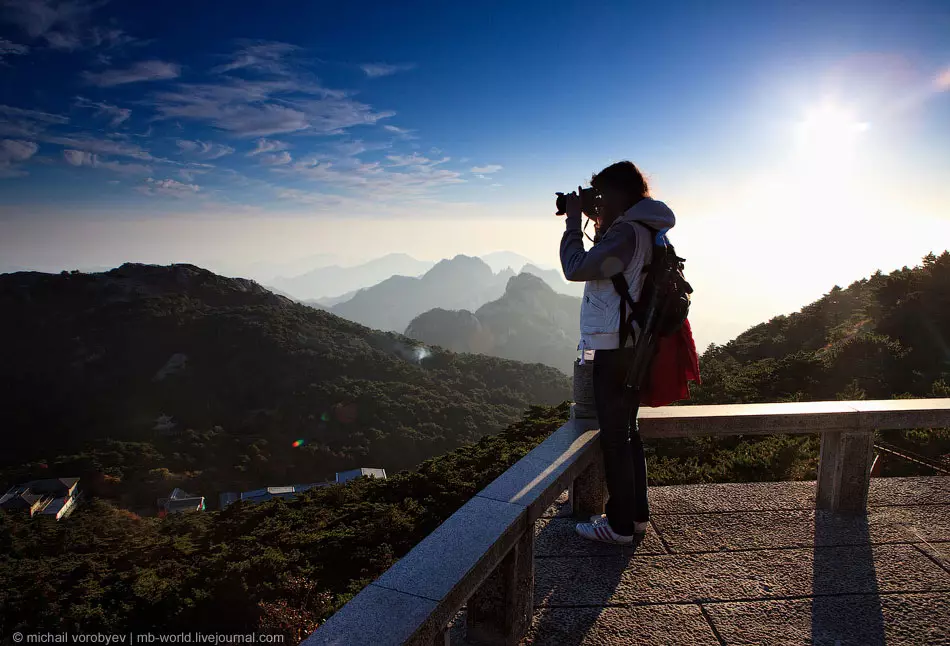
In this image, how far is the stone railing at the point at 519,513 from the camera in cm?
144

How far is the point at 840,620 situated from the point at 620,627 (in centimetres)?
101

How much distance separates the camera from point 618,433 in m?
2.68

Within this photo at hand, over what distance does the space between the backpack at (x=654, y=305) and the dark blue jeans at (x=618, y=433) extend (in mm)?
83

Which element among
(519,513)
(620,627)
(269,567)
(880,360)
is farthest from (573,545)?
(880,360)

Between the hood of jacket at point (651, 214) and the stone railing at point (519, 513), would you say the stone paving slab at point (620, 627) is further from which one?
the hood of jacket at point (651, 214)

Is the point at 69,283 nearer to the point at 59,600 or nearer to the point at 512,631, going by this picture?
the point at 59,600

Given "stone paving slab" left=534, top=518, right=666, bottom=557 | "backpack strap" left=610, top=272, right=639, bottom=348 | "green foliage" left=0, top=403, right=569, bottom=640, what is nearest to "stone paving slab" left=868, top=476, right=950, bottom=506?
"stone paving slab" left=534, top=518, right=666, bottom=557

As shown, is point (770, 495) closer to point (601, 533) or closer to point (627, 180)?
point (601, 533)

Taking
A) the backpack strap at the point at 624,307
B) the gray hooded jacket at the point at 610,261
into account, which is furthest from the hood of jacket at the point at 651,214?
the backpack strap at the point at 624,307

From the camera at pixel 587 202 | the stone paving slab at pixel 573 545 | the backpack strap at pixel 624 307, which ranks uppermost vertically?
the camera at pixel 587 202

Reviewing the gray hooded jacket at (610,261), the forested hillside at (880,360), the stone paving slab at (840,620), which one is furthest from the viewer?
the forested hillside at (880,360)

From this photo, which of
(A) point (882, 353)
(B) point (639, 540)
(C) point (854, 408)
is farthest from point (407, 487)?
(A) point (882, 353)

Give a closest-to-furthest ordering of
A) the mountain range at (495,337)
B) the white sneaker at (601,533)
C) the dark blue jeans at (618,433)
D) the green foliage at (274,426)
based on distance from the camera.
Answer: the dark blue jeans at (618,433)
the white sneaker at (601,533)
the green foliage at (274,426)
the mountain range at (495,337)

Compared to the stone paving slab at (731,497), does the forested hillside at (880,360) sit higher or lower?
higher
